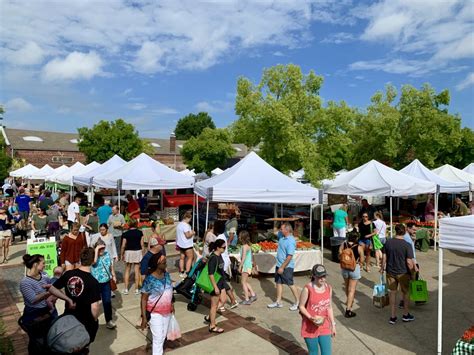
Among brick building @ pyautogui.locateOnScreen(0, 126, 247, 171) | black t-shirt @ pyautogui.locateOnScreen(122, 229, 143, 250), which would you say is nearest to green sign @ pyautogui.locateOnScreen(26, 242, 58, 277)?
black t-shirt @ pyautogui.locateOnScreen(122, 229, 143, 250)

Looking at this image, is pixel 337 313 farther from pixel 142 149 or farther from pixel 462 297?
pixel 142 149

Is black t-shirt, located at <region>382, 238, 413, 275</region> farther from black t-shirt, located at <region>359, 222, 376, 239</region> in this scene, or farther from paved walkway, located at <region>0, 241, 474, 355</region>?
black t-shirt, located at <region>359, 222, 376, 239</region>

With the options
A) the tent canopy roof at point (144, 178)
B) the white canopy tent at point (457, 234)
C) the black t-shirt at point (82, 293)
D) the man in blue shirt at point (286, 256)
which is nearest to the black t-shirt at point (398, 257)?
the white canopy tent at point (457, 234)

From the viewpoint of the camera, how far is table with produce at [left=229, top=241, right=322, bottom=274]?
8773mm

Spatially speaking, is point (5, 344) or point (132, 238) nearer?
point (5, 344)

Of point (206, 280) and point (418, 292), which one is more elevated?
point (206, 280)

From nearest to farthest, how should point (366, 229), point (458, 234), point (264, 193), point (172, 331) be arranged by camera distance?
point (458, 234), point (172, 331), point (264, 193), point (366, 229)

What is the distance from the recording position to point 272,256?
887 centimetres

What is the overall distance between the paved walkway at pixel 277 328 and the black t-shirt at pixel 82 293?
1198mm

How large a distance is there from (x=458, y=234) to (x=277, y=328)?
10.1 feet

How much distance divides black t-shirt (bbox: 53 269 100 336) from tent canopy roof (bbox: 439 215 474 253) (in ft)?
14.4

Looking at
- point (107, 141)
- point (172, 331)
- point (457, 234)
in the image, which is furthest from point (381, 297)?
point (107, 141)

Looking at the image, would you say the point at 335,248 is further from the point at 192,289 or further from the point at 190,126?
the point at 190,126

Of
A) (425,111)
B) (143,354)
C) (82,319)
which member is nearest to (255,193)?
(143,354)
